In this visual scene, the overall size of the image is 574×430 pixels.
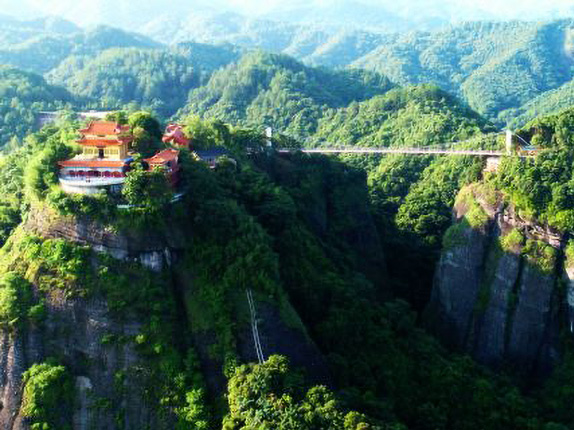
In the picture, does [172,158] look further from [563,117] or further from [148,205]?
[563,117]

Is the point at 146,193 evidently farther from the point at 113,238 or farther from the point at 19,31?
the point at 19,31

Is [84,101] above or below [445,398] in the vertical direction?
above

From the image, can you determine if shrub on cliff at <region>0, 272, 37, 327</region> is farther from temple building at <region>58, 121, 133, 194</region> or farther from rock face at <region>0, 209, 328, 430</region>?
temple building at <region>58, 121, 133, 194</region>

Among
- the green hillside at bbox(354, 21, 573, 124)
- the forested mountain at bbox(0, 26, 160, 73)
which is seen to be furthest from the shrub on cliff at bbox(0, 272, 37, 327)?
the forested mountain at bbox(0, 26, 160, 73)

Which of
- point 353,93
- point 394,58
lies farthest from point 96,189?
point 394,58

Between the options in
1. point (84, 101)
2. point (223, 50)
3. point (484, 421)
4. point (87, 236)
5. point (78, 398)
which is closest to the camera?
point (78, 398)
